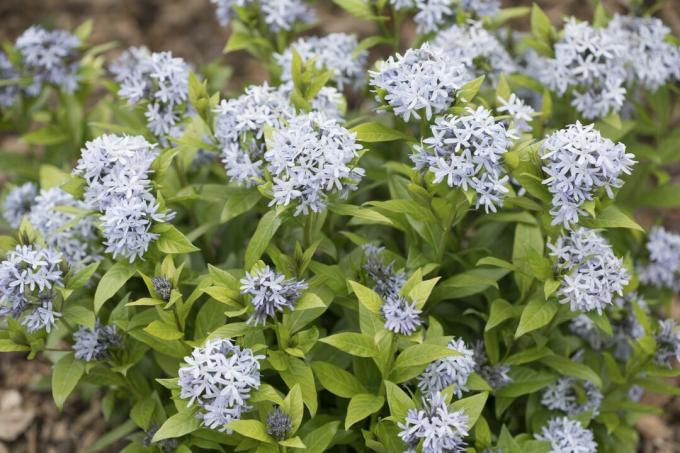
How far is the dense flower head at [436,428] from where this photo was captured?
3.31m

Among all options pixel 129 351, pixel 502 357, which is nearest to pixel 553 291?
pixel 502 357

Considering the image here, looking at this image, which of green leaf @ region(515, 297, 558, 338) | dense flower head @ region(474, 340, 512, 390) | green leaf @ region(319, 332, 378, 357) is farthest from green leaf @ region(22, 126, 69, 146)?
green leaf @ region(515, 297, 558, 338)

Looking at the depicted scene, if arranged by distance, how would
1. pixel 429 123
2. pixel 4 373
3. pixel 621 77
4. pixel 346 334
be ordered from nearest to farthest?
1. pixel 346 334
2. pixel 429 123
3. pixel 621 77
4. pixel 4 373

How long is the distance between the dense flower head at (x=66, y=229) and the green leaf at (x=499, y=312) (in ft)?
7.15

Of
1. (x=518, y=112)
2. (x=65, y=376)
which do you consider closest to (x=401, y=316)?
(x=518, y=112)

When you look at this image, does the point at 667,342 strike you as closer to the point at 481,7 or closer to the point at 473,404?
the point at 473,404

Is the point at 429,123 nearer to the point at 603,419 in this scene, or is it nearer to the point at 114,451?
the point at 603,419

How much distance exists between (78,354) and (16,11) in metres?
5.51

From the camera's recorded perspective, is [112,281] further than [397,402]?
Yes

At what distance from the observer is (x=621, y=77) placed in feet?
15.1

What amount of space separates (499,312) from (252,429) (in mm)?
1406

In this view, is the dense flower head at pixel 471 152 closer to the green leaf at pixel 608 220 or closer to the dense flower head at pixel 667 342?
the green leaf at pixel 608 220

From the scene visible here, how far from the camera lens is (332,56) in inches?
189

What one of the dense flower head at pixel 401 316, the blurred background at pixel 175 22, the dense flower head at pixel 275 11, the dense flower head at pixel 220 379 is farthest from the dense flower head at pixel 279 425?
the blurred background at pixel 175 22
